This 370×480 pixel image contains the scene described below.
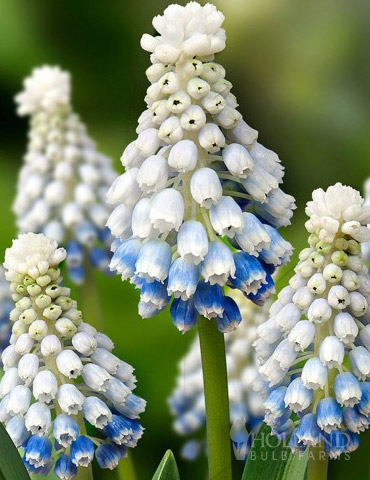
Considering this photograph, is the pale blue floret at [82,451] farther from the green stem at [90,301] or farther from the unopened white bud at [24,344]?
the green stem at [90,301]

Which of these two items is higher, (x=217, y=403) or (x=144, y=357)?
(x=144, y=357)

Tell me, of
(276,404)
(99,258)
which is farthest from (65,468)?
(99,258)

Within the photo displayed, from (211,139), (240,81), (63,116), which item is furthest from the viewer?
(63,116)

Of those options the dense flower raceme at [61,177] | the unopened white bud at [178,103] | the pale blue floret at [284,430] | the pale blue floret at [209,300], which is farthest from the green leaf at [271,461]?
the dense flower raceme at [61,177]

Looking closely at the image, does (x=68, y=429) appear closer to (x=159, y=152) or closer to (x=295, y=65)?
(x=159, y=152)

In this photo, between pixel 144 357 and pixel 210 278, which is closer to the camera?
pixel 210 278

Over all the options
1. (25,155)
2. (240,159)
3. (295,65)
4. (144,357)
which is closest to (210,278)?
(240,159)

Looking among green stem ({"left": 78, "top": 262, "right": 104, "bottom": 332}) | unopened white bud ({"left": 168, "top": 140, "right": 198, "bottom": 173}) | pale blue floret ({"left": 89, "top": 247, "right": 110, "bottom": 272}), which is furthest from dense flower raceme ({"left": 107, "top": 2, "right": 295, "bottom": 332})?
pale blue floret ({"left": 89, "top": 247, "right": 110, "bottom": 272})
